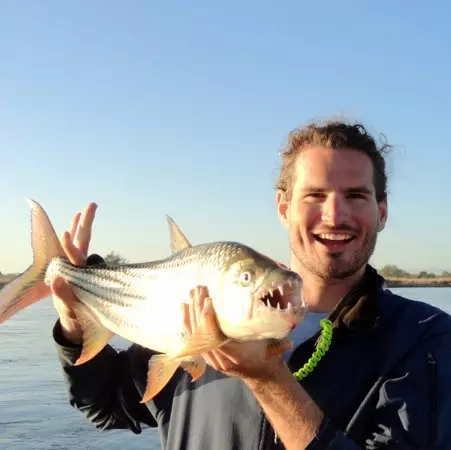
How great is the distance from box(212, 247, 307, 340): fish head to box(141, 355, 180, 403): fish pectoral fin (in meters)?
0.67

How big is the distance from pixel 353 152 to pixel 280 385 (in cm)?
178

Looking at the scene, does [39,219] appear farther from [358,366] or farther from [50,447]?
[50,447]

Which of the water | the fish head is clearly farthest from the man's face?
the water

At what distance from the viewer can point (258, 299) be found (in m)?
2.80

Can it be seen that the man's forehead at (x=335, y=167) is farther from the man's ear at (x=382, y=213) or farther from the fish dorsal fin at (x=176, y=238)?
the fish dorsal fin at (x=176, y=238)

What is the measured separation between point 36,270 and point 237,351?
2.20 m

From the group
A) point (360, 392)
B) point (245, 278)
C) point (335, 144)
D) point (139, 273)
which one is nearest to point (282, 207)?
point (335, 144)

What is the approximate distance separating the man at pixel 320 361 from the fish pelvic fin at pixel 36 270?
142mm

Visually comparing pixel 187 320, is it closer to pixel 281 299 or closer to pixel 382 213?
pixel 281 299

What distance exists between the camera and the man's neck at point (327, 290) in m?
4.19

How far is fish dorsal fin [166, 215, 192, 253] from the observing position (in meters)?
3.80

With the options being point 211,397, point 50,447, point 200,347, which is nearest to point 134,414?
point 211,397

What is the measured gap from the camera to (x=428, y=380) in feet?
11.5

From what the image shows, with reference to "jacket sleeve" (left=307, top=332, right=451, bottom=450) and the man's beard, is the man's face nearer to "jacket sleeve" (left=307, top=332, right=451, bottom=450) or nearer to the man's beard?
the man's beard
